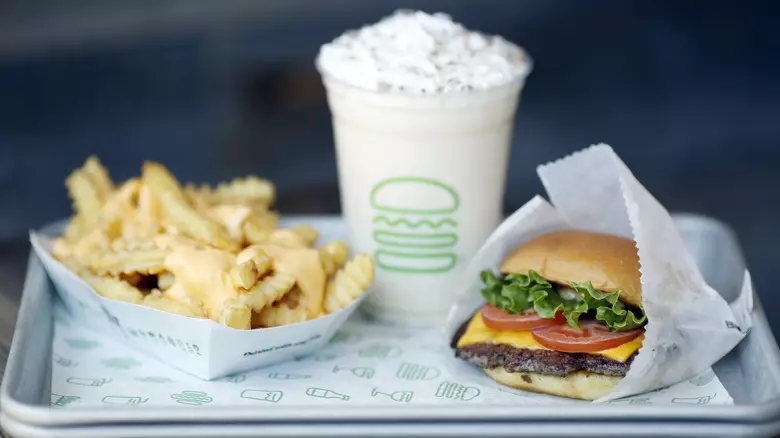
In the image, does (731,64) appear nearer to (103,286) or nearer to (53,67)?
(53,67)

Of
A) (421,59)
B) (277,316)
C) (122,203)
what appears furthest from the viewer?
(122,203)

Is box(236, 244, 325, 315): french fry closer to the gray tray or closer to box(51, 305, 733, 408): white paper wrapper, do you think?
box(51, 305, 733, 408): white paper wrapper

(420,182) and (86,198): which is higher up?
(420,182)

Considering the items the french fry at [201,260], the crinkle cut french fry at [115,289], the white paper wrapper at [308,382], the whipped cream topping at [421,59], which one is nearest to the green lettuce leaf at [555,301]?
the white paper wrapper at [308,382]

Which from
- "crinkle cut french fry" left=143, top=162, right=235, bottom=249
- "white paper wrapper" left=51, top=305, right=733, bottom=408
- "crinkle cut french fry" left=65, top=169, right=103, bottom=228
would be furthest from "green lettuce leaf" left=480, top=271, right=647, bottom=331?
"crinkle cut french fry" left=65, top=169, right=103, bottom=228

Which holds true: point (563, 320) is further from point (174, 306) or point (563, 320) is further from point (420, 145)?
point (174, 306)

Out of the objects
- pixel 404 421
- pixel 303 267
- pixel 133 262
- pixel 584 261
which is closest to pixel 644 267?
pixel 584 261
